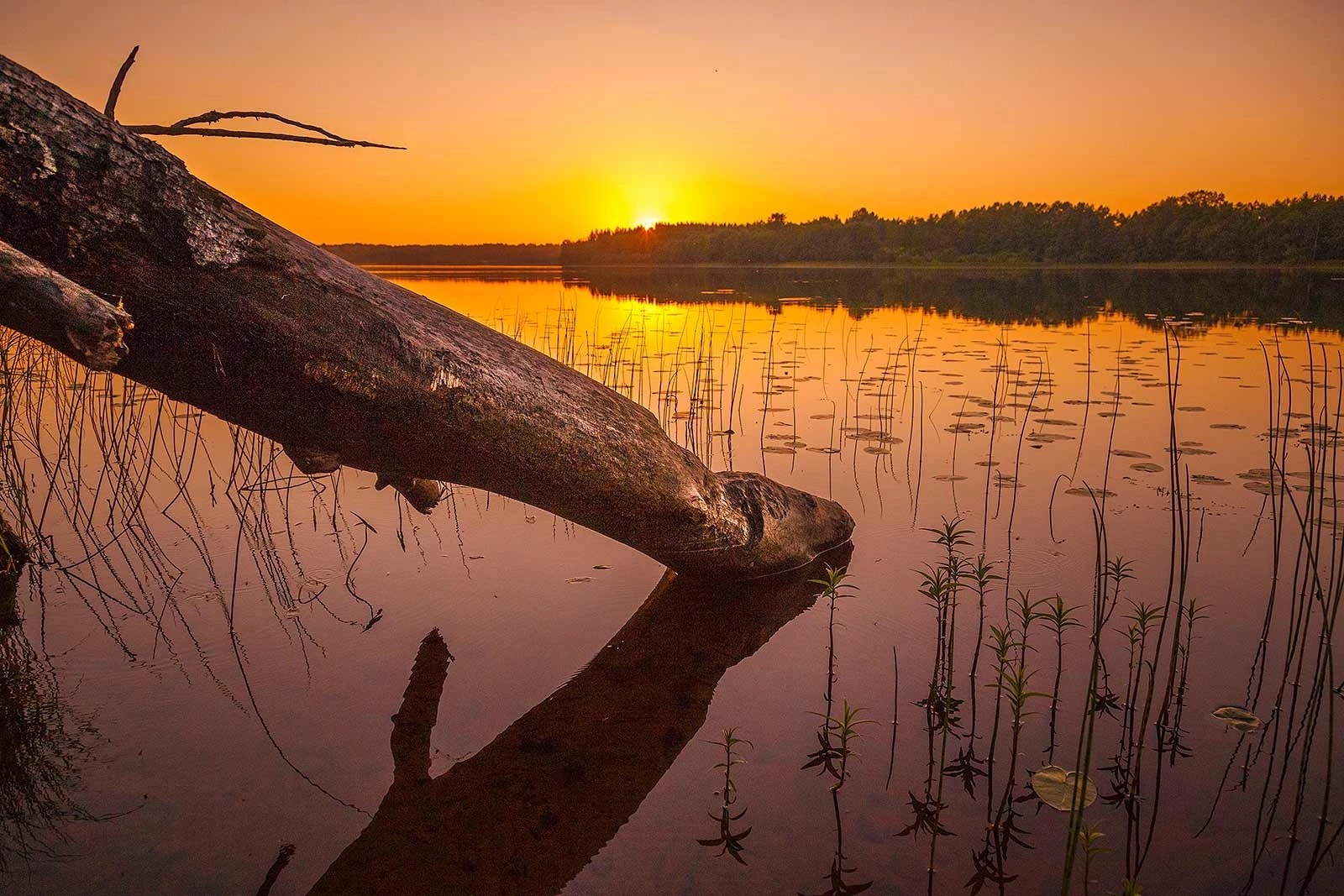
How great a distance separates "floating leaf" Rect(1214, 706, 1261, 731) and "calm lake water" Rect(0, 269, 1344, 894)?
12mm

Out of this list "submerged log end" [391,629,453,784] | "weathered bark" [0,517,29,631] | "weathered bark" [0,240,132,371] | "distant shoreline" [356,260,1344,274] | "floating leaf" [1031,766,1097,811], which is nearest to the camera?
"weathered bark" [0,240,132,371]

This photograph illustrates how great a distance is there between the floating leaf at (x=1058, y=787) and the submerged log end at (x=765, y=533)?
1744 mm

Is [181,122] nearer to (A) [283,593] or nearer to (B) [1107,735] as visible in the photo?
(A) [283,593]

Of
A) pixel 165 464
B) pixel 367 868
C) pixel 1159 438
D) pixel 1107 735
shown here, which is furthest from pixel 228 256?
pixel 1159 438

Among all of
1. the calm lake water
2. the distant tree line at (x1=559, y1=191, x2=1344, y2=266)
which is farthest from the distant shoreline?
the calm lake water

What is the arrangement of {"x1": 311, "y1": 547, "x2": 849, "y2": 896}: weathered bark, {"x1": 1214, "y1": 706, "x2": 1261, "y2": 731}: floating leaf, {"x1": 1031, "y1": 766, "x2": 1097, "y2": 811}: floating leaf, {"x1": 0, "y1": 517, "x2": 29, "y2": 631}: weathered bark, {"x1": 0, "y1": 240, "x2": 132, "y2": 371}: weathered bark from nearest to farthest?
1. {"x1": 0, "y1": 240, "x2": 132, "y2": 371}: weathered bark
2. {"x1": 311, "y1": 547, "x2": 849, "y2": 896}: weathered bark
3. {"x1": 1031, "y1": 766, "x2": 1097, "y2": 811}: floating leaf
4. {"x1": 1214, "y1": 706, "x2": 1261, "y2": 731}: floating leaf
5. {"x1": 0, "y1": 517, "x2": 29, "y2": 631}: weathered bark

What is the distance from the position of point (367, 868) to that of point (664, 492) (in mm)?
1830

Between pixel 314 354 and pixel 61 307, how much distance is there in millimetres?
936

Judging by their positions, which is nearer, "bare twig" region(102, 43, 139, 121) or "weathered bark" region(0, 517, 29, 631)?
"bare twig" region(102, 43, 139, 121)

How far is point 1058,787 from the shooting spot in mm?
2227

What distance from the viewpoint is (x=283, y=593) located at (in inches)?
141

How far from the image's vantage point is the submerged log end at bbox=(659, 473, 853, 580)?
12.3 ft

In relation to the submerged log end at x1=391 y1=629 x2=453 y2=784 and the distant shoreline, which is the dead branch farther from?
the distant shoreline

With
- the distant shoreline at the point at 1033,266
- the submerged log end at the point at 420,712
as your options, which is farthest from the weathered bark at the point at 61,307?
the distant shoreline at the point at 1033,266
